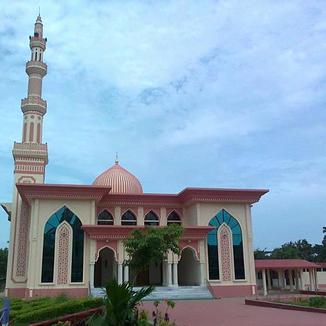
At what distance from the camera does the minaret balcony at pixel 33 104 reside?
32625 mm

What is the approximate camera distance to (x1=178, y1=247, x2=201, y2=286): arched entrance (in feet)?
92.4

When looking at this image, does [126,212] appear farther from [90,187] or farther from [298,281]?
[298,281]

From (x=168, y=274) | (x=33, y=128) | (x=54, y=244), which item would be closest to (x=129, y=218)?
(x=168, y=274)

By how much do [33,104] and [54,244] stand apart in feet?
38.3

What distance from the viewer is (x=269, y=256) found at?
58.5m

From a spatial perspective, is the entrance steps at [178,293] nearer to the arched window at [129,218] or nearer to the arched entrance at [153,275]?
the arched entrance at [153,275]

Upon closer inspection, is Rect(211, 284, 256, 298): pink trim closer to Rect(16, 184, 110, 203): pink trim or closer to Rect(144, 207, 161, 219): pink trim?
Rect(144, 207, 161, 219): pink trim

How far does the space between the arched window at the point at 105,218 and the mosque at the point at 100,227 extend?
7 cm

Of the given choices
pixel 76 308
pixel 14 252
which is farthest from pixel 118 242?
pixel 76 308

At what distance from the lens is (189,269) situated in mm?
30047

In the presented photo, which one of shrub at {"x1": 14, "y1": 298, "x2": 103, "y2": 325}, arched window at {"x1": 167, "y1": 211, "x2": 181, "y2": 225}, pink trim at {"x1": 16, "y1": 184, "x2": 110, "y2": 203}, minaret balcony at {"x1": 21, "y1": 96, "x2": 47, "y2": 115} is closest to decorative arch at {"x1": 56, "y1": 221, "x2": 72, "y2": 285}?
pink trim at {"x1": 16, "y1": 184, "x2": 110, "y2": 203}

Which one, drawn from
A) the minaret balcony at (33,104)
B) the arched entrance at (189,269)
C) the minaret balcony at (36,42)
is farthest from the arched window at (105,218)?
the minaret balcony at (36,42)

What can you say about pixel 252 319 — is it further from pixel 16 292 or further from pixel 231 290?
pixel 16 292

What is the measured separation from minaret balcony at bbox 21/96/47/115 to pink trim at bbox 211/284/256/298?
18.1 meters
